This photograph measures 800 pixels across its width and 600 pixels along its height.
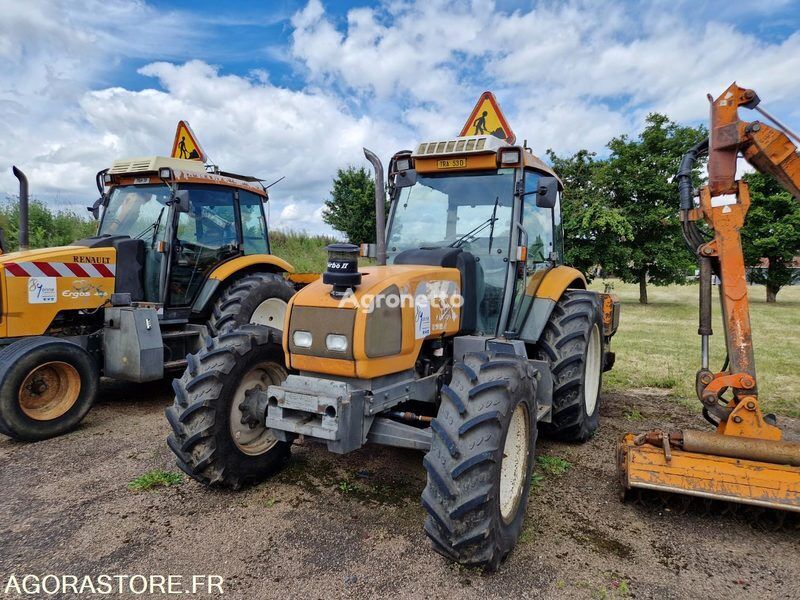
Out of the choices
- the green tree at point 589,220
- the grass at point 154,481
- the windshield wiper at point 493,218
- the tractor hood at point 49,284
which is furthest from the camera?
the green tree at point 589,220

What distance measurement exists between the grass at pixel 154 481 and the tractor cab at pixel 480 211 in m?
2.31

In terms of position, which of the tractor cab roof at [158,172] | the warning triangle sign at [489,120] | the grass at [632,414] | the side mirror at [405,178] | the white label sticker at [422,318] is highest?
the warning triangle sign at [489,120]

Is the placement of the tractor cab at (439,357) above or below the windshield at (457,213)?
below

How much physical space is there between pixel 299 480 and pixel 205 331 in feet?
10.1

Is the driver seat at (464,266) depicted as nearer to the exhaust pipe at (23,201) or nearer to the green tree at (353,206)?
the exhaust pipe at (23,201)

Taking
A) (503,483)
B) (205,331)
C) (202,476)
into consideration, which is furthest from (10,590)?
(205,331)

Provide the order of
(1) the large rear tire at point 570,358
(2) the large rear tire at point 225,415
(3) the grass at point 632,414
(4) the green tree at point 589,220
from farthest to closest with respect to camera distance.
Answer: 1. (4) the green tree at point 589,220
2. (3) the grass at point 632,414
3. (1) the large rear tire at point 570,358
4. (2) the large rear tire at point 225,415

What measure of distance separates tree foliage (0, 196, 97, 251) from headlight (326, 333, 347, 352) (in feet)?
41.1

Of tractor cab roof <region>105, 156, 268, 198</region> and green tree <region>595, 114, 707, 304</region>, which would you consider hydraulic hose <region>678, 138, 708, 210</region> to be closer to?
tractor cab roof <region>105, 156, 268, 198</region>

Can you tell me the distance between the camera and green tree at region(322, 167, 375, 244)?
76.7ft

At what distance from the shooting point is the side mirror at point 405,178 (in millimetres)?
4293

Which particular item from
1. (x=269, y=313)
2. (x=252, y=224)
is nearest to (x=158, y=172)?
(x=252, y=224)

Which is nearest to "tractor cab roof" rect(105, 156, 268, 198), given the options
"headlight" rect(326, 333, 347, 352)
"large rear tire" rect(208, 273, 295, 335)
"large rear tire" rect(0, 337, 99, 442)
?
"large rear tire" rect(208, 273, 295, 335)

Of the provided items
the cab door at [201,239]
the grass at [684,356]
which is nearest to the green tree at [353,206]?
the grass at [684,356]
